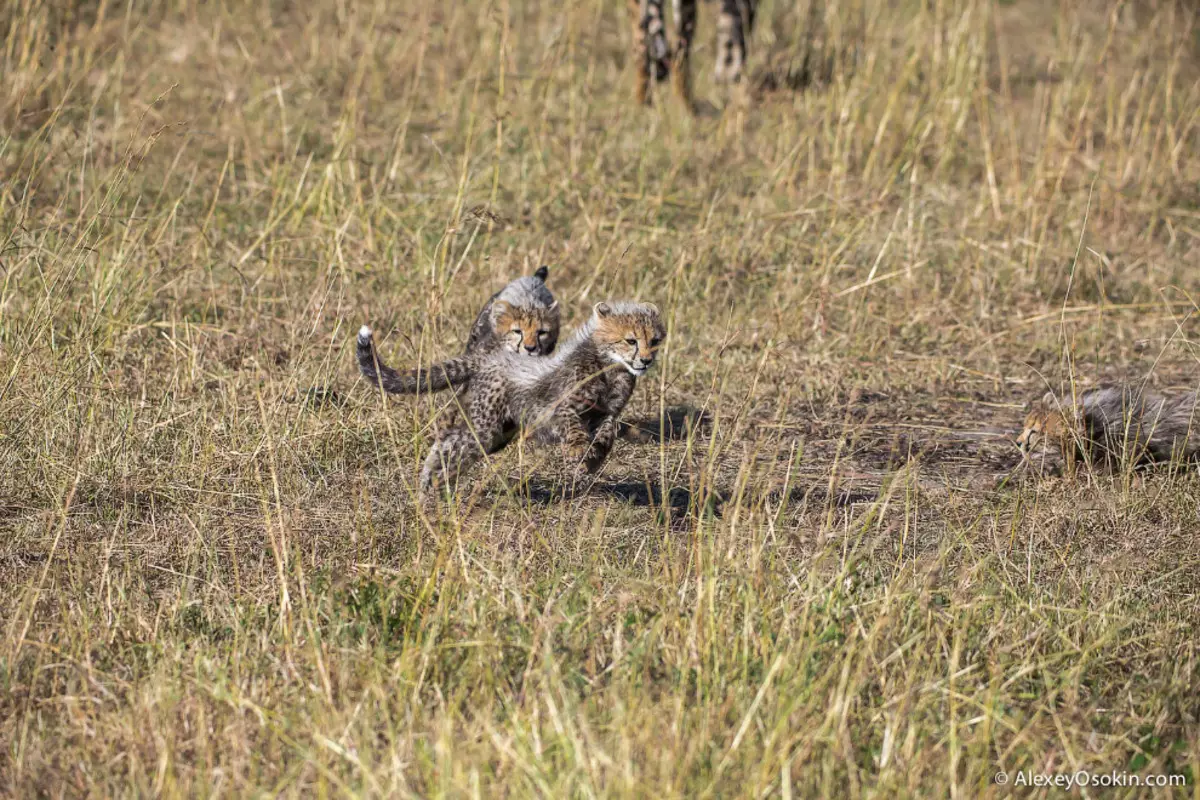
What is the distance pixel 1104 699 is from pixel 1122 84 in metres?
7.60

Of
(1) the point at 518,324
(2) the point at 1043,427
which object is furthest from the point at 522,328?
(2) the point at 1043,427

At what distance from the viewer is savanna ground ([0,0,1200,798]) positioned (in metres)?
3.15

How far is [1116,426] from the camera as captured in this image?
5.25 metres

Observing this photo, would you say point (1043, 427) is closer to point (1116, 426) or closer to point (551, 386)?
point (1116, 426)

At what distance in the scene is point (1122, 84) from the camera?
1002 centimetres

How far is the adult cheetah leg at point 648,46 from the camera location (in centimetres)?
884

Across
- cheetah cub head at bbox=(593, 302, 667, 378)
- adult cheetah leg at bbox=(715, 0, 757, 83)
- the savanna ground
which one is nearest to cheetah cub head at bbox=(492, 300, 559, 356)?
the savanna ground

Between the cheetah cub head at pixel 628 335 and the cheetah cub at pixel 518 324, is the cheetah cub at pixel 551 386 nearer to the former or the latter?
the cheetah cub head at pixel 628 335

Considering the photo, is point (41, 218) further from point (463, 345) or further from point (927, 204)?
point (927, 204)

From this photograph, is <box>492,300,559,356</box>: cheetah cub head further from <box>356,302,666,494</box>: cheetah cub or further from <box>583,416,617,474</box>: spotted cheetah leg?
<box>583,416,617,474</box>: spotted cheetah leg

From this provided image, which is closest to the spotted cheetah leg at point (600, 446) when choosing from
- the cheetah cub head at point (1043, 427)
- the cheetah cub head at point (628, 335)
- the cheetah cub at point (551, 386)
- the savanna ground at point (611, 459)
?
the cheetah cub at point (551, 386)

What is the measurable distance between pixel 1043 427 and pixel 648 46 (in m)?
4.54

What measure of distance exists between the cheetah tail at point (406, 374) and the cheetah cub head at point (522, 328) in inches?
15.5

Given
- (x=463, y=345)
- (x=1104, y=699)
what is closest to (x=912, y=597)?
(x=1104, y=699)
